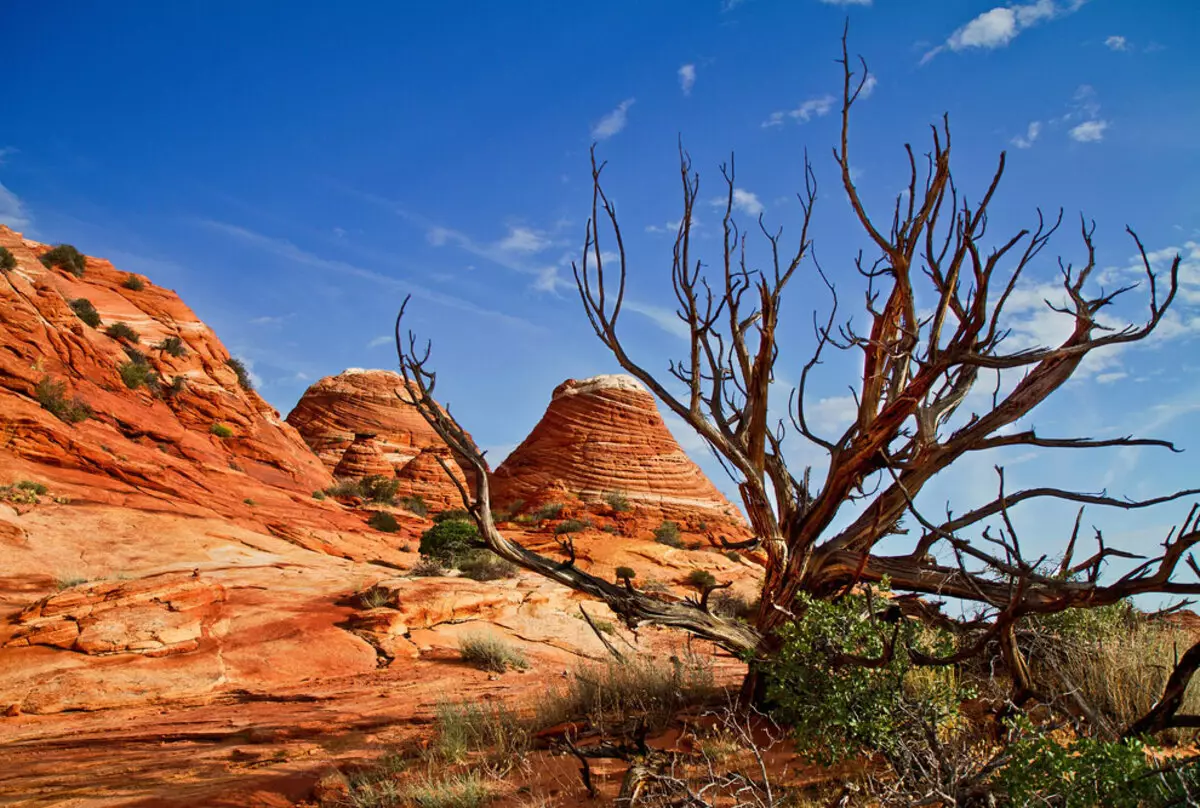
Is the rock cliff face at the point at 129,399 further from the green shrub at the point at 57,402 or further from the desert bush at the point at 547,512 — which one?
the desert bush at the point at 547,512

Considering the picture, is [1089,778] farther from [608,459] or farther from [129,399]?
[608,459]

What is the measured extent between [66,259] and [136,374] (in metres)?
10.2

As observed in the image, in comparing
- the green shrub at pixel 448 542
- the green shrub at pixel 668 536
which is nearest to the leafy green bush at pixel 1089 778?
the green shrub at pixel 448 542

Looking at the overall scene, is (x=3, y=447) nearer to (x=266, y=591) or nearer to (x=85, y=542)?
(x=85, y=542)

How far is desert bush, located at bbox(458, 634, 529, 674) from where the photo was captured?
35.7ft

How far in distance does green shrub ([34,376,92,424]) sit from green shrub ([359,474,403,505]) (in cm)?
1590

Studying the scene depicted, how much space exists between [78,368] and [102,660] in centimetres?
1940

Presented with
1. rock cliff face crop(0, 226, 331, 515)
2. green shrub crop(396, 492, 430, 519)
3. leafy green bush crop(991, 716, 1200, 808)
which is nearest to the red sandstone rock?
green shrub crop(396, 492, 430, 519)

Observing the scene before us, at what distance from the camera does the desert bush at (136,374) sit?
27.8m

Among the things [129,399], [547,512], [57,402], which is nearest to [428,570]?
[57,402]

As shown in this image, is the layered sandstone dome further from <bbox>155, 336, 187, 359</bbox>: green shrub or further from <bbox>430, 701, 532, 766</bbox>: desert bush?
<bbox>430, 701, 532, 766</bbox>: desert bush

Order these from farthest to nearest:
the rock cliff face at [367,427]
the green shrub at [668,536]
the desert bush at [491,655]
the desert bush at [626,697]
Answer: the rock cliff face at [367,427], the green shrub at [668,536], the desert bush at [491,655], the desert bush at [626,697]

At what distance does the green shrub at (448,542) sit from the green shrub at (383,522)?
769 cm

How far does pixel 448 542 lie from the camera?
2069 centimetres
